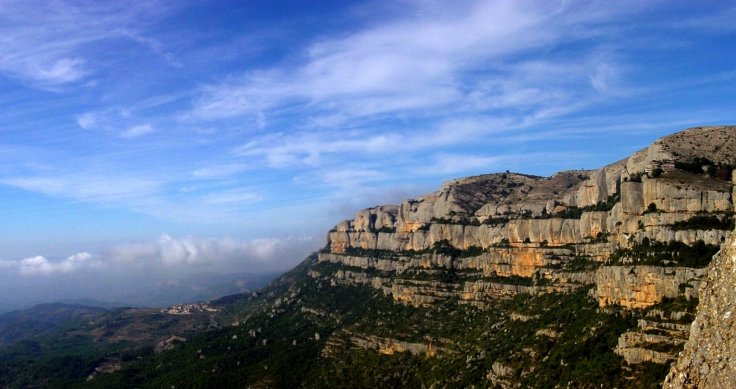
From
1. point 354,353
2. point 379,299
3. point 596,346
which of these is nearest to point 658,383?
point 596,346

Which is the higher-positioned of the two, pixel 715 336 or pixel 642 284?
pixel 715 336

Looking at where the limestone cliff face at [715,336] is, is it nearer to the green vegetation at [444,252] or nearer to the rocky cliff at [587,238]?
the rocky cliff at [587,238]

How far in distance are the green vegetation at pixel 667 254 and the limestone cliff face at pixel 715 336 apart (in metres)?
46.2

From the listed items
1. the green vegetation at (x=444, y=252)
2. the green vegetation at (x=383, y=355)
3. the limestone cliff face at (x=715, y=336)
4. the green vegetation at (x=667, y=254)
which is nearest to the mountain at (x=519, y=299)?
the limestone cliff face at (x=715, y=336)

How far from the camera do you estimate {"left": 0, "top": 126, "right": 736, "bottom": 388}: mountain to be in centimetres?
6088

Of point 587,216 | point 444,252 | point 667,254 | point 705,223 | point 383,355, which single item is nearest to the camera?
point 667,254

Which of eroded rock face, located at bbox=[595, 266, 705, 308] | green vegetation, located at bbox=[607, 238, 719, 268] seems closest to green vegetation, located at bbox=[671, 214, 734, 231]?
green vegetation, located at bbox=[607, 238, 719, 268]

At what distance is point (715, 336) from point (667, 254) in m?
53.4

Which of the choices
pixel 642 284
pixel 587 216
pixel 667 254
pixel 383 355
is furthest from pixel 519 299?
pixel 667 254

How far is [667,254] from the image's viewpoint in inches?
2704

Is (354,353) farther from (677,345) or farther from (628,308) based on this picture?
(677,345)

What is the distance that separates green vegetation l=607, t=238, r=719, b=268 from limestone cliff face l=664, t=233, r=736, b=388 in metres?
46.2

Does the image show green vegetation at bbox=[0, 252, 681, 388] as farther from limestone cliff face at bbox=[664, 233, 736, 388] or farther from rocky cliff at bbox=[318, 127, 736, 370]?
limestone cliff face at bbox=[664, 233, 736, 388]

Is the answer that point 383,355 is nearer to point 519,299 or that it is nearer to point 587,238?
point 519,299
